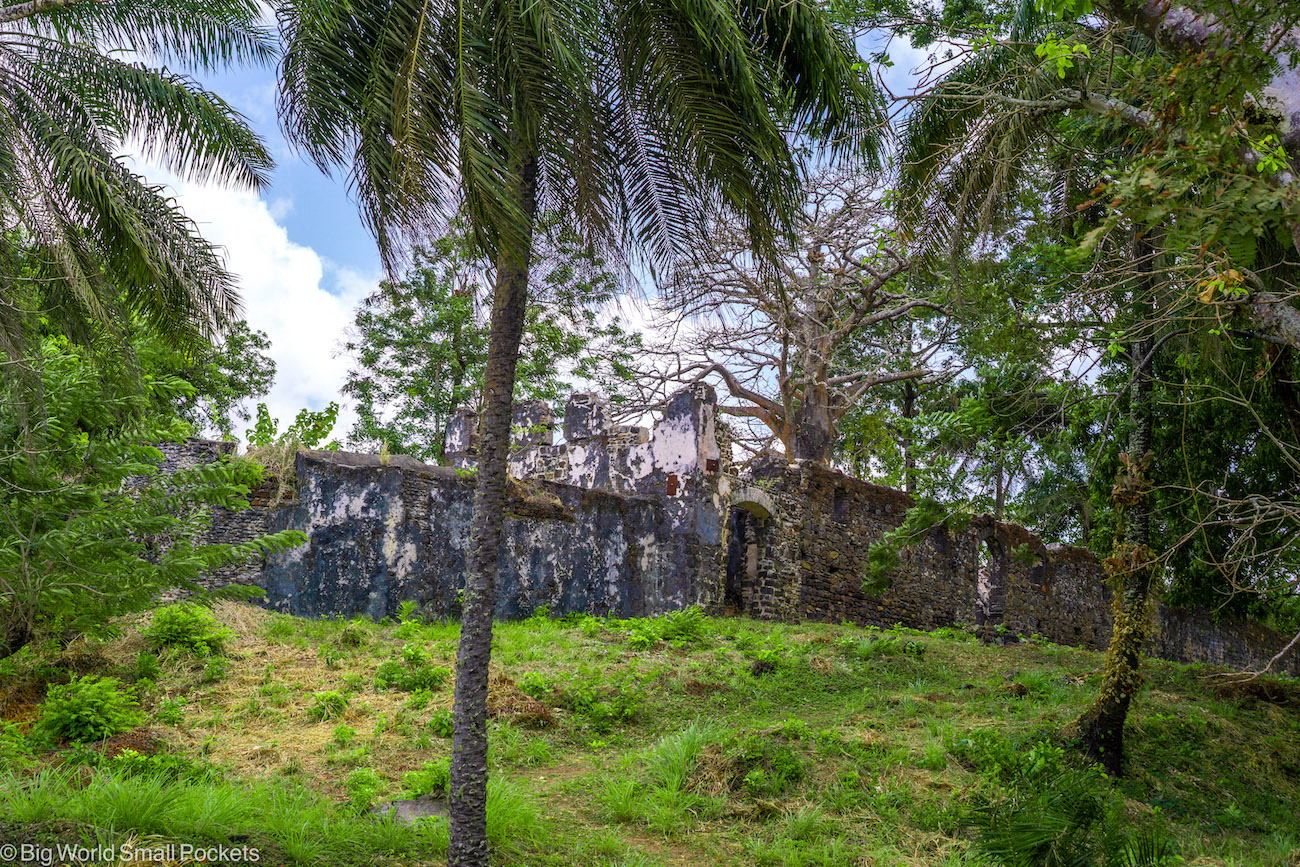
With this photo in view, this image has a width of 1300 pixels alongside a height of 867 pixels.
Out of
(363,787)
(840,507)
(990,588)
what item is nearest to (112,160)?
(363,787)

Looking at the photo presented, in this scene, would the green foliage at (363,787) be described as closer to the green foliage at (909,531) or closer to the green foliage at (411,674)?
the green foliage at (411,674)

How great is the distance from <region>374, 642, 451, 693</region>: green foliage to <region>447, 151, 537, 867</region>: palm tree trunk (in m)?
3.80

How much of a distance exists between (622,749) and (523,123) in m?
5.13

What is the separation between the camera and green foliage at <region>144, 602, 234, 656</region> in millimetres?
8820

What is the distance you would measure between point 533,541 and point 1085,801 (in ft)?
34.6

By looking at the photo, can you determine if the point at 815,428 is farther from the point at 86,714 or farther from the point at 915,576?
the point at 86,714

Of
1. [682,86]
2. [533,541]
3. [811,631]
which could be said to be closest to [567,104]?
[682,86]

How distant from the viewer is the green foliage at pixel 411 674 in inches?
341

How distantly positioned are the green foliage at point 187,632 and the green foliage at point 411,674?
160 centimetres

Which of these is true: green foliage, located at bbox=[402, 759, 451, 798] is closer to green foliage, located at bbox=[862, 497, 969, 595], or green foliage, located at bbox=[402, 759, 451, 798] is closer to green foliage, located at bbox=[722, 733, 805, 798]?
green foliage, located at bbox=[722, 733, 805, 798]

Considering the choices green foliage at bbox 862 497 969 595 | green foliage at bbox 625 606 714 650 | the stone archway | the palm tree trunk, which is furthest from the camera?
the stone archway

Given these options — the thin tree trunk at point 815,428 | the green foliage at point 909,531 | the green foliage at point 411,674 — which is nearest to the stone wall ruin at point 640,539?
the green foliage at point 909,531

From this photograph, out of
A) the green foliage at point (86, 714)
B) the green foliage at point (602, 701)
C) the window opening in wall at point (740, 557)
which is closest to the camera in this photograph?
the green foliage at point (86, 714)

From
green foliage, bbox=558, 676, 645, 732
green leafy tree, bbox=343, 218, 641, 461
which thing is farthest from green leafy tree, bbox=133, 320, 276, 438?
green foliage, bbox=558, 676, 645, 732
